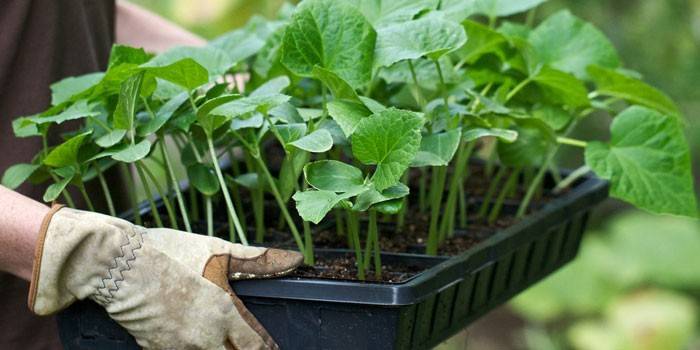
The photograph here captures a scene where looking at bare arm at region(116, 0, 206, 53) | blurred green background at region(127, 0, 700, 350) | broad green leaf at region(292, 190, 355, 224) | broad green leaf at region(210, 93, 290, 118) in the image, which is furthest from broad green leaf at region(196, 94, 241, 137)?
blurred green background at region(127, 0, 700, 350)

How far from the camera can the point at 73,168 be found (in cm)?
99

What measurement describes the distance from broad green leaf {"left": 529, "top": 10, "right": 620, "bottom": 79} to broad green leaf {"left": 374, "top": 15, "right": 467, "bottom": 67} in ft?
1.09

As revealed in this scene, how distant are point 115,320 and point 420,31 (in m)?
0.38

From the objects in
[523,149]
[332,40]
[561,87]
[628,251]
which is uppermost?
[332,40]

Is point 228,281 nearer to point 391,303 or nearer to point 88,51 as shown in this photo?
point 391,303

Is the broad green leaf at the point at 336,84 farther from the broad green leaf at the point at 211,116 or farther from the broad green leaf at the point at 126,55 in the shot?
the broad green leaf at the point at 126,55

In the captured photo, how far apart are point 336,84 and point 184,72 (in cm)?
14

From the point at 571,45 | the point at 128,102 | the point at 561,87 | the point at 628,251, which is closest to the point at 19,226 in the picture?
the point at 128,102

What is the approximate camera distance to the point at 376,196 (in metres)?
0.84

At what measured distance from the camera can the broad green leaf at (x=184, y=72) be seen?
914 mm

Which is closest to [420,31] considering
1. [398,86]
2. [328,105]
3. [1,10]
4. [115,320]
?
[328,105]

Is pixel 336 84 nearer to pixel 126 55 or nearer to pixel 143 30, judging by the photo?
pixel 126 55

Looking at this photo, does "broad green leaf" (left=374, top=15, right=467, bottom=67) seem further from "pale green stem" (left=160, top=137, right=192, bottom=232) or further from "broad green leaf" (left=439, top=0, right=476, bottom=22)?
"pale green stem" (left=160, top=137, right=192, bottom=232)

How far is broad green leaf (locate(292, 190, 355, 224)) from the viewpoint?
0.80 meters
